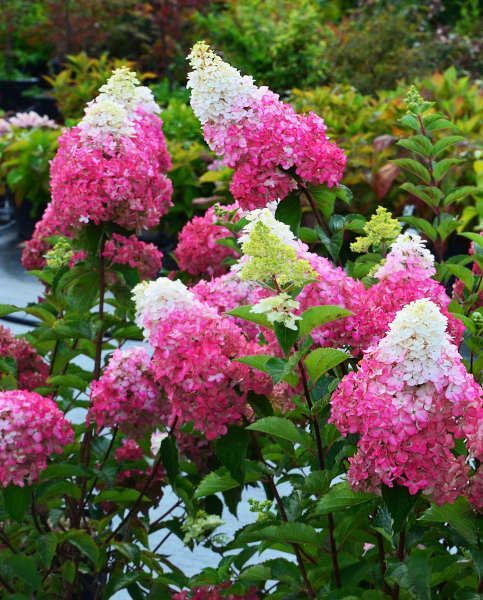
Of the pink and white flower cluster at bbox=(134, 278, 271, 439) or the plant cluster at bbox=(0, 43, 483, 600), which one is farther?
the pink and white flower cluster at bbox=(134, 278, 271, 439)

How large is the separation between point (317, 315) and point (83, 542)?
0.82 m

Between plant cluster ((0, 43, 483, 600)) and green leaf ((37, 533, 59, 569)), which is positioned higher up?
plant cluster ((0, 43, 483, 600))

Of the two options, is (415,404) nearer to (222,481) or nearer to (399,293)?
(399,293)

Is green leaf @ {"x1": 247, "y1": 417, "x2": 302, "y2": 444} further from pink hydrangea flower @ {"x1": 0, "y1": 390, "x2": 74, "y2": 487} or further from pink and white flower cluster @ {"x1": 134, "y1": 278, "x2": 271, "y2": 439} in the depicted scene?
pink hydrangea flower @ {"x1": 0, "y1": 390, "x2": 74, "y2": 487}

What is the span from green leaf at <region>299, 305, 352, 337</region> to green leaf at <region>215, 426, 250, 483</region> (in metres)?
0.22

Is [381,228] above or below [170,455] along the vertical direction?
above

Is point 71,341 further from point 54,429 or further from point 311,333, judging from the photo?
point 311,333

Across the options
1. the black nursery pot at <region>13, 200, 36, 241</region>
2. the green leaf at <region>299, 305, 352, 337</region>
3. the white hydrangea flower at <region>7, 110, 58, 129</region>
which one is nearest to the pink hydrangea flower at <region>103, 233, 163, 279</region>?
the green leaf at <region>299, 305, 352, 337</region>

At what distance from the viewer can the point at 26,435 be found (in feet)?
5.69

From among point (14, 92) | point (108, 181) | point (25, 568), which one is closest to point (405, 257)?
point (108, 181)

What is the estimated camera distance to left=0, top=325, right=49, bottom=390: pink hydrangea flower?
2277 millimetres

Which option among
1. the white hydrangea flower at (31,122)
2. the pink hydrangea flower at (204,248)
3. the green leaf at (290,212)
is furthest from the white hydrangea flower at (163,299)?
the white hydrangea flower at (31,122)

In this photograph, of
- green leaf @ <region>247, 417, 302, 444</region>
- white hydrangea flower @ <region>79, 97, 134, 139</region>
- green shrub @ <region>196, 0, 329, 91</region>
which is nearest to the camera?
green leaf @ <region>247, 417, 302, 444</region>

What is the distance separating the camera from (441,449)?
1.26 m
